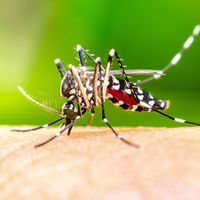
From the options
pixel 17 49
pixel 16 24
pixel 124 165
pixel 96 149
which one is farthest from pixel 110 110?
pixel 124 165

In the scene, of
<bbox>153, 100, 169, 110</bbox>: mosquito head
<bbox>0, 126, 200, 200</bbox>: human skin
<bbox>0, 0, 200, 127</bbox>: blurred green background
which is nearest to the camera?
<bbox>0, 126, 200, 200</bbox>: human skin

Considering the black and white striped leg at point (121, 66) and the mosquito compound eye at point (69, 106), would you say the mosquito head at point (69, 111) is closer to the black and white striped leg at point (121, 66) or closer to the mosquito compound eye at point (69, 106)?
the mosquito compound eye at point (69, 106)

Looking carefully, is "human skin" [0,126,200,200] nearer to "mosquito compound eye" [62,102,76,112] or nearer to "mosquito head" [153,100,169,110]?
"mosquito compound eye" [62,102,76,112]

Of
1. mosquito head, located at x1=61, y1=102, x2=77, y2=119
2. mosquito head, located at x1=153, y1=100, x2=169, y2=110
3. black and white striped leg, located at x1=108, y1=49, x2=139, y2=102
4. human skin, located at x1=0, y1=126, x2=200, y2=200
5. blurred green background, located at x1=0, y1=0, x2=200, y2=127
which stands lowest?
human skin, located at x1=0, y1=126, x2=200, y2=200

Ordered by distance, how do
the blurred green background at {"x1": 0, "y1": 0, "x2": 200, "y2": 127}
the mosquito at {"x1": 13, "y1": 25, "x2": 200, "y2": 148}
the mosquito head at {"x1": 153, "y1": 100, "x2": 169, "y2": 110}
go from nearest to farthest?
the mosquito at {"x1": 13, "y1": 25, "x2": 200, "y2": 148} < the mosquito head at {"x1": 153, "y1": 100, "x2": 169, "y2": 110} < the blurred green background at {"x1": 0, "y1": 0, "x2": 200, "y2": 127}

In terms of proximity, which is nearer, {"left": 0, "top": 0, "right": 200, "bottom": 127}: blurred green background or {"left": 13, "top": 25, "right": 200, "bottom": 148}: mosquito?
{"left": 13, "top": 25, "right": 200, "bottom": 148}: mosquito

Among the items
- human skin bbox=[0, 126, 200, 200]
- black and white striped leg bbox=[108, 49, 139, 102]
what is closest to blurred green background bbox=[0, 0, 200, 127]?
black and white striped leg bbox=[108, 49, 139, 102]

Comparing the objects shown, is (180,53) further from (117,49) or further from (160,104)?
(117,49)

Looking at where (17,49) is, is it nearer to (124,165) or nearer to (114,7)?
(114,7)
